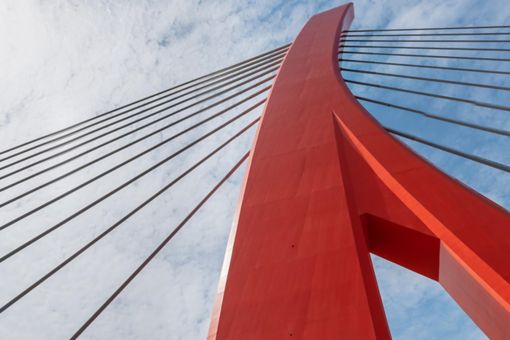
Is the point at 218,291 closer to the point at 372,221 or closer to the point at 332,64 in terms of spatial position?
the point at 372,221

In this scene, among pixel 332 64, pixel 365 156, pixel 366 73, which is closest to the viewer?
pixel 365 156

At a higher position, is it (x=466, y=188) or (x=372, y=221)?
(x=466, y=188)

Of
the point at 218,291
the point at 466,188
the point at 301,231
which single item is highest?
the point at 466,188

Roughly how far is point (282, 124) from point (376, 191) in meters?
1.57

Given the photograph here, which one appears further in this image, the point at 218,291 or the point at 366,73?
the point at 366,73

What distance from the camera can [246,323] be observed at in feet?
8.79

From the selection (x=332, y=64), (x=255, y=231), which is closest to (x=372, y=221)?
(x=255, y=231)

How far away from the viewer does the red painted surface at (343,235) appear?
2545 millimetres

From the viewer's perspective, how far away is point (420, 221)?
3.12m

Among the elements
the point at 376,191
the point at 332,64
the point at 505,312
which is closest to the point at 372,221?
the point at 376,191

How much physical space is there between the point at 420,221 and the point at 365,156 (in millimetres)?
867

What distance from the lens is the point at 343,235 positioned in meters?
3.00

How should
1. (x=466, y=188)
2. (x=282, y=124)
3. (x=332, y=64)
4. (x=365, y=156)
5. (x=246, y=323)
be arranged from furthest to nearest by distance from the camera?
(x=332, y=64) < (x=282, y=124) < (x=365, y=156) < (x=466, y=188) < (x=246, y=323)

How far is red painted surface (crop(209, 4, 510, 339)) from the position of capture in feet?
8.35
